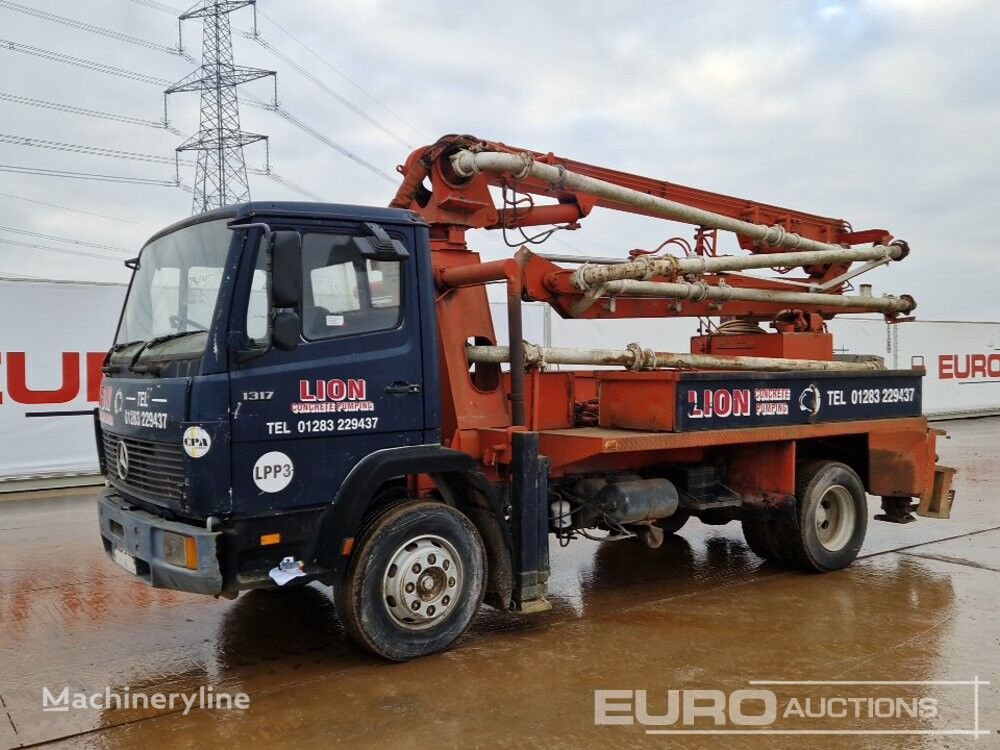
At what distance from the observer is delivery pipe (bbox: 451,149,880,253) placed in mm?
5676

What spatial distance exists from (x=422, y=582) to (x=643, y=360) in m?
2.46

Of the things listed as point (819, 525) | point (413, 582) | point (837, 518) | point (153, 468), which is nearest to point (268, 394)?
point (153, 468)

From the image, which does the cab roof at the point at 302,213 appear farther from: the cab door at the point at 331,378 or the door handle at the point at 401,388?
the door handle at the point at 401,388

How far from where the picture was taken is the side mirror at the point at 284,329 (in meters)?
4.29

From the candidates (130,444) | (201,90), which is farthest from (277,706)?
(201,90)

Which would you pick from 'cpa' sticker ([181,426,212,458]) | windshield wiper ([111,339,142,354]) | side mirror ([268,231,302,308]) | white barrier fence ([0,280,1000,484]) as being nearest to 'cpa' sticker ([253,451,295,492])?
'cpa' sticker ([181,426,212,458])

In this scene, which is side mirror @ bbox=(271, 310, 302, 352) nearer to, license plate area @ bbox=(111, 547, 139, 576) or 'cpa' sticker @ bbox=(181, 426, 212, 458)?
'cpa' sticker @ bbox=(181, 426, 212, 458)

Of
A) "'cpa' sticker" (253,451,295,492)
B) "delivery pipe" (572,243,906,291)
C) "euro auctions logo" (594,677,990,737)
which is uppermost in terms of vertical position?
"delivery pipe" (572,243,906,291)

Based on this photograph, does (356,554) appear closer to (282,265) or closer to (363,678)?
(363,678)

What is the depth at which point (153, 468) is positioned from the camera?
14.9 feet

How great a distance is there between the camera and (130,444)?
4.81 meters

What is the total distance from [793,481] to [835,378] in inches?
37.1

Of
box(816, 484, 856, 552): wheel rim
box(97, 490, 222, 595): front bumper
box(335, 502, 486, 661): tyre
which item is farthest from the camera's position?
box(816, 484, 856, 552): wheel rim

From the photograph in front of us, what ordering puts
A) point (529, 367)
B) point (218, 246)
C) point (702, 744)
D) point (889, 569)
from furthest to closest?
1. point (889, 569)
2. point (529, 367)
3. point (218, 246)
4. point (702, 744)
